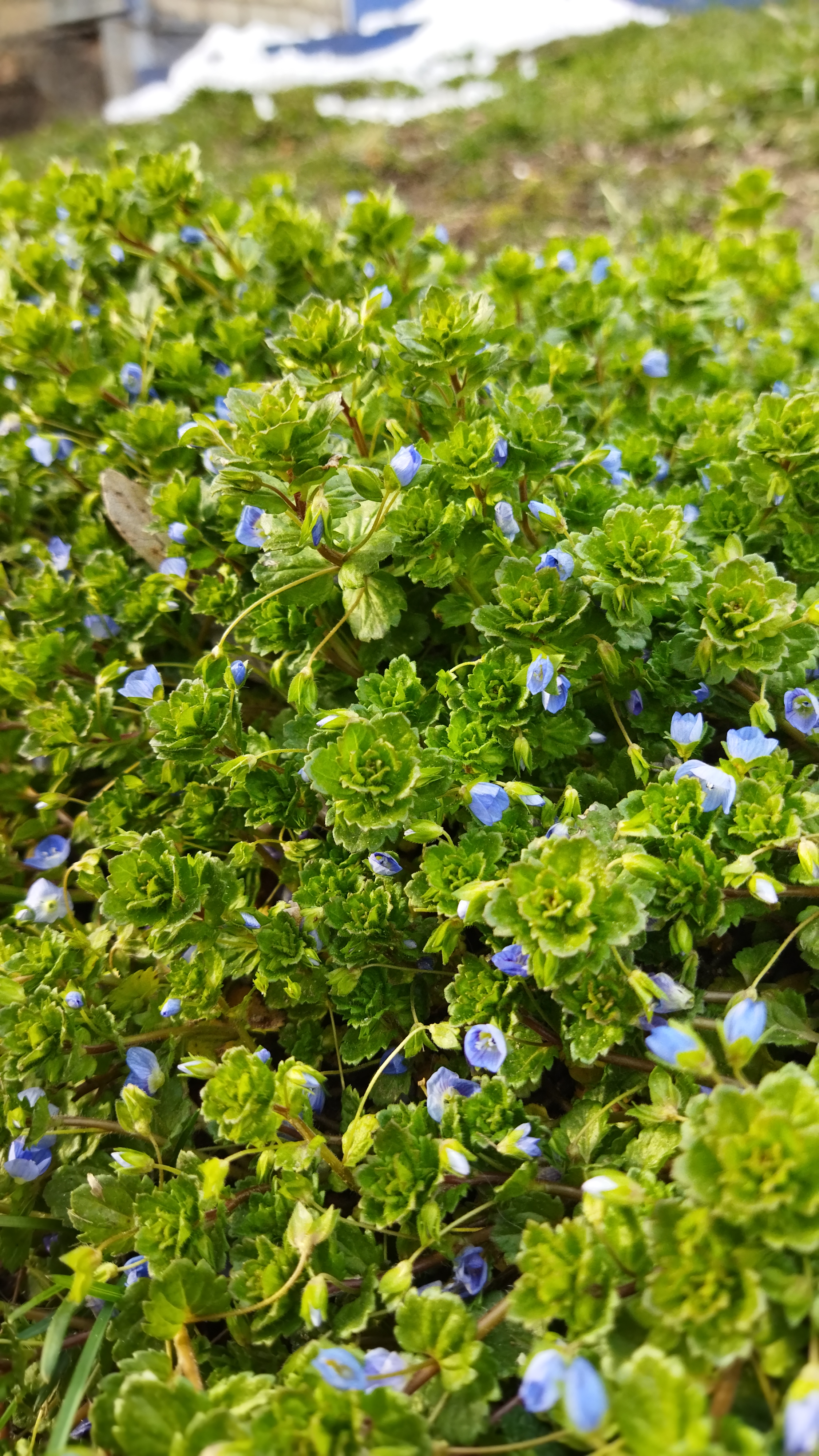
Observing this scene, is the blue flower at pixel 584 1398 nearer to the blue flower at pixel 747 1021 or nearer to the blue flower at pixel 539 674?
the blue flower at pixel 747 1021

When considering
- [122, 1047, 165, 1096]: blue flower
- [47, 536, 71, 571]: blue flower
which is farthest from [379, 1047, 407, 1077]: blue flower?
[47, 536, 71, 571]: blue flower

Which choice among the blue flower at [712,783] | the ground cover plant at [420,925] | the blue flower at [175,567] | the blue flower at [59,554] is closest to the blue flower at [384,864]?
the ground cover plant at [420,925]

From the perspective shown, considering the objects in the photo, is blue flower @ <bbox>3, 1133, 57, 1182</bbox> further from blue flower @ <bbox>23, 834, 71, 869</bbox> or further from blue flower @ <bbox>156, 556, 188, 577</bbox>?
blue flower @ <bbox>156, 556, 188, 577</bbox>

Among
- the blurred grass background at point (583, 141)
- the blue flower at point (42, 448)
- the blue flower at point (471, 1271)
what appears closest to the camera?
the blue flower at point (471, 1271)

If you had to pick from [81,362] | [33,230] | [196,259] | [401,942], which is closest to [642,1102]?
[401,942]

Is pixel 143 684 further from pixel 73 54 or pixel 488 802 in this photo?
pixel 73 54

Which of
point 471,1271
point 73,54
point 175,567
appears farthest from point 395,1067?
point 73,54

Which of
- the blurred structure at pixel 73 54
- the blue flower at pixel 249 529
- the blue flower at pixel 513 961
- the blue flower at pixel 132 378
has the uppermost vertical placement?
the blurred structure at pixel 73 54
